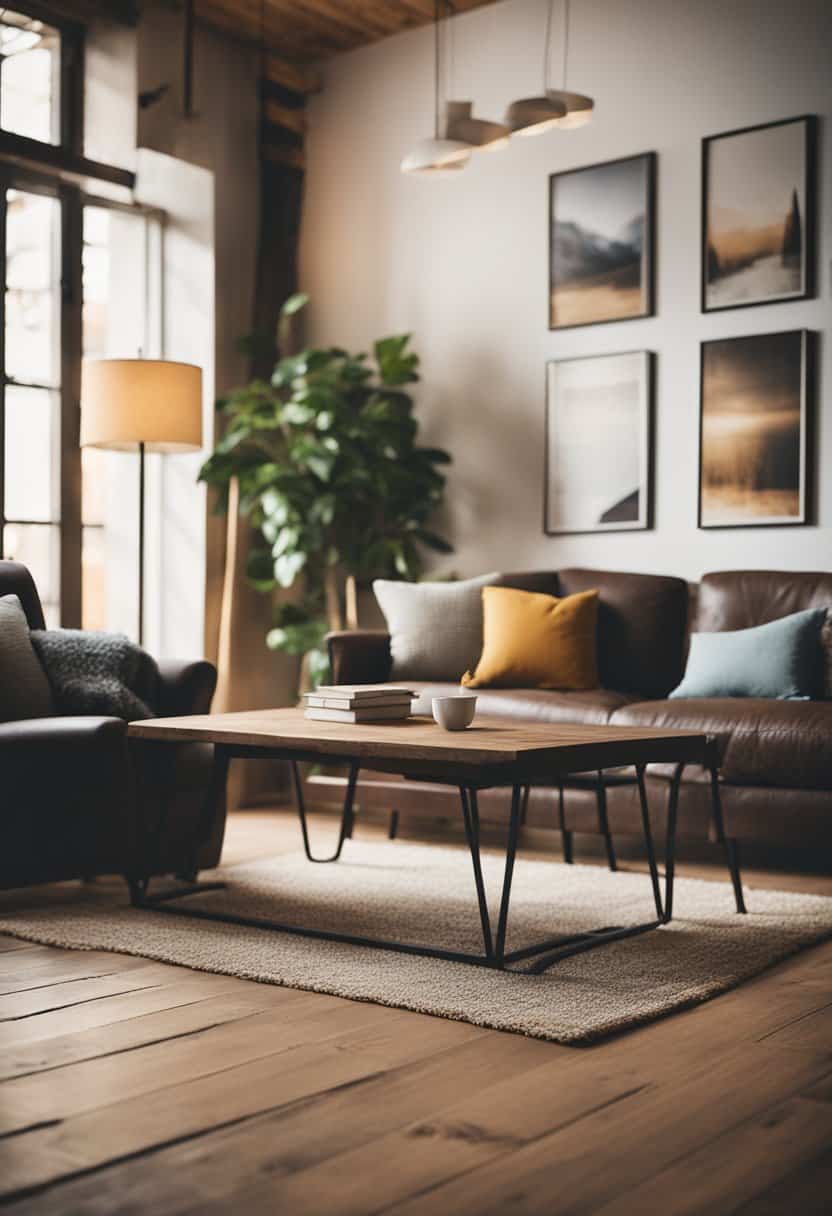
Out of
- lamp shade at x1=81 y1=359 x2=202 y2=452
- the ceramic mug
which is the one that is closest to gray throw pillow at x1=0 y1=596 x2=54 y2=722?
lamp shade at x1=81 y1=359 x2=202 y2=452

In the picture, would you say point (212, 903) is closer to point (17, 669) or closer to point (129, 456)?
point (17, 669)

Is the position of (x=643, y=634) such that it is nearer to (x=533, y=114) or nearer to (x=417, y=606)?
(x=417, y=606)

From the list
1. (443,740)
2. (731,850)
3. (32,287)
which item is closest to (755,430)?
(731,850)

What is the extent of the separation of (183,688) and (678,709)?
1.46 m

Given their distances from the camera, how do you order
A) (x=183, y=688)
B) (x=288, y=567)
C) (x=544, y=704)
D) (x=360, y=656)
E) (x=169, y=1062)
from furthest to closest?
1. (x=288, y=567)
2. (x=360, y=656)
3. (x=544, y=704)
4. (x=183, y=688)
5. (x=169, y=1062)

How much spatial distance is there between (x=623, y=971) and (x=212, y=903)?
1.12 meters

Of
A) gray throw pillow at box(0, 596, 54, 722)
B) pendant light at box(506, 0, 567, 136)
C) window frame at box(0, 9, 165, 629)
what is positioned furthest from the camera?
window frame at box(0, 9, 165, 629)

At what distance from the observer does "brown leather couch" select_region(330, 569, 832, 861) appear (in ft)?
12.6

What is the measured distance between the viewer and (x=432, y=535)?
544 cm

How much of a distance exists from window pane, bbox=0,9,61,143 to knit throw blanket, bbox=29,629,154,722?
230cm

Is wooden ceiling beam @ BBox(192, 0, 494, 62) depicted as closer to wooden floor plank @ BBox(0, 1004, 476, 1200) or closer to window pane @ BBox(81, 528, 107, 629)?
window pane @ BBox(81, 528, 107, 629)

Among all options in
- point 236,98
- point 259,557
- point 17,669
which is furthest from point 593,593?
point 236,98

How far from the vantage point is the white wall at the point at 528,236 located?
481cm

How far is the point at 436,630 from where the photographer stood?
4.89 metres
